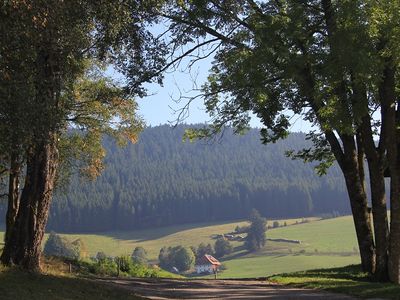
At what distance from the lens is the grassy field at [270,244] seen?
88.8m

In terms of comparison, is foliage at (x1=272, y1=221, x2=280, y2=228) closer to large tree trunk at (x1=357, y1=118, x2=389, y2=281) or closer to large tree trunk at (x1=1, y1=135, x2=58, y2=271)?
large tree trunk at (x1=357, y1=118, x2=389, y2=281)

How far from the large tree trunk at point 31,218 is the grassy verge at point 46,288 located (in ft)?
2.32

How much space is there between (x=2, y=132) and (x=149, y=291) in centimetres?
735

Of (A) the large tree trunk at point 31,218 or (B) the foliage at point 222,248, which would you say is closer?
(A) the large tree trunk at point 31,218

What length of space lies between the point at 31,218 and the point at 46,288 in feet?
8.86

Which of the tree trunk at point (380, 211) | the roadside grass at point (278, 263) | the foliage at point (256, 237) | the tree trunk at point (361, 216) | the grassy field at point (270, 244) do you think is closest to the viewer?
the tree trunk at point (380, 211)

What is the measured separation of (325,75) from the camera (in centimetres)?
1391

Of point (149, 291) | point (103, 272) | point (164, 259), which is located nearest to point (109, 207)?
point (164, 259)

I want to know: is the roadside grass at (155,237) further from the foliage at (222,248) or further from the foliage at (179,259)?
the foliage at (179,259)

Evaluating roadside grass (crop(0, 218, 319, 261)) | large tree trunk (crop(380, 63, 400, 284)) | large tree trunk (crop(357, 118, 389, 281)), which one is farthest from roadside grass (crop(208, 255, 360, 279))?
large tree trunk (crop(380, 63, 400, 284))

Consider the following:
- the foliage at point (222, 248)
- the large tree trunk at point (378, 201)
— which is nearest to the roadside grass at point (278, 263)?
the foliage at point (222, 248)

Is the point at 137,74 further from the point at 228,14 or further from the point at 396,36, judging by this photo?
the point at 396,36

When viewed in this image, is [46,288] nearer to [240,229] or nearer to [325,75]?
[325,75]

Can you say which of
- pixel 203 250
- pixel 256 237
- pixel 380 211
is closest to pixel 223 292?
pixel 380 211
